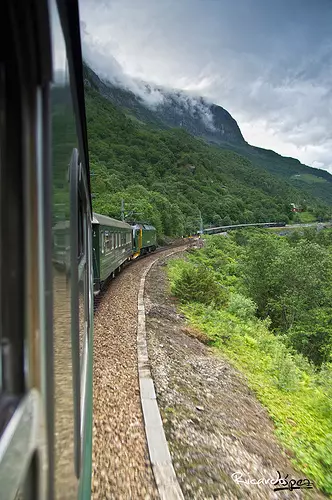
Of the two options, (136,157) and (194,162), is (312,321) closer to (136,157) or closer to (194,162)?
(136,157)

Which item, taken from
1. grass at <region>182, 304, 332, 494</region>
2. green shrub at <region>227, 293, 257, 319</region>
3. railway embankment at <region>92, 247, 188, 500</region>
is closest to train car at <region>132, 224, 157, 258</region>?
green shrub at <region>227, 293, 257, 319</region>

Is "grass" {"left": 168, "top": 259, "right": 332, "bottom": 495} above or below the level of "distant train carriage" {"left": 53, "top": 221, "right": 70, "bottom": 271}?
below

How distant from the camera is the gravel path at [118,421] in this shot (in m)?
3.19

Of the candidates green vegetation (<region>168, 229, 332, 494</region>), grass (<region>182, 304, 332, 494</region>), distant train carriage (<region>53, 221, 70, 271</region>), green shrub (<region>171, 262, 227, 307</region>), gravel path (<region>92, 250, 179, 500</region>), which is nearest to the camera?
distant train carriage (<region>53, 221, 70, 271</region>)

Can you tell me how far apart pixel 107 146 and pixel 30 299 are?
7419 centimetres

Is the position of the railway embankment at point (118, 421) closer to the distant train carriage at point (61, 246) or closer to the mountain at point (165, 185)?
the distant train carriage at point (61, 246)

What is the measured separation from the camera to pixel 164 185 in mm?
69812

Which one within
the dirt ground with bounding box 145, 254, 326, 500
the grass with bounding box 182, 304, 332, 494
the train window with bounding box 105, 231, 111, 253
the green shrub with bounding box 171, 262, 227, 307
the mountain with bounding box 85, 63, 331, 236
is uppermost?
the mountain with bounding box 85, 63, 331, 236

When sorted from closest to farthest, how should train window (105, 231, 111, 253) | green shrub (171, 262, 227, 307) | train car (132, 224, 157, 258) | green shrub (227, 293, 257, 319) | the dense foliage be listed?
1. train window (105, 231, 111, 253)
2. green shrub (227, 293, 257, 319)
3. green shrub (171, 262, 227, 307)
4. train car (132, 224, 157, 258)
5. the dense foliage

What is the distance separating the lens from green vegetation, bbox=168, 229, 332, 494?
501cm

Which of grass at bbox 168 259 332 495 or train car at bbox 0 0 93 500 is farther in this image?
grass at bbox 168 259 332 495

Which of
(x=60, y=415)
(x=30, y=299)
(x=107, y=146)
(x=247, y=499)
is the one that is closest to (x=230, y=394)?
(x=247, y=499)

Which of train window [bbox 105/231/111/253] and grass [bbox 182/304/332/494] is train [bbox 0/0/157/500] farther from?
train window [bbox 105/231/111/253]

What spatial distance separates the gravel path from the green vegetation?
2.01 metres
